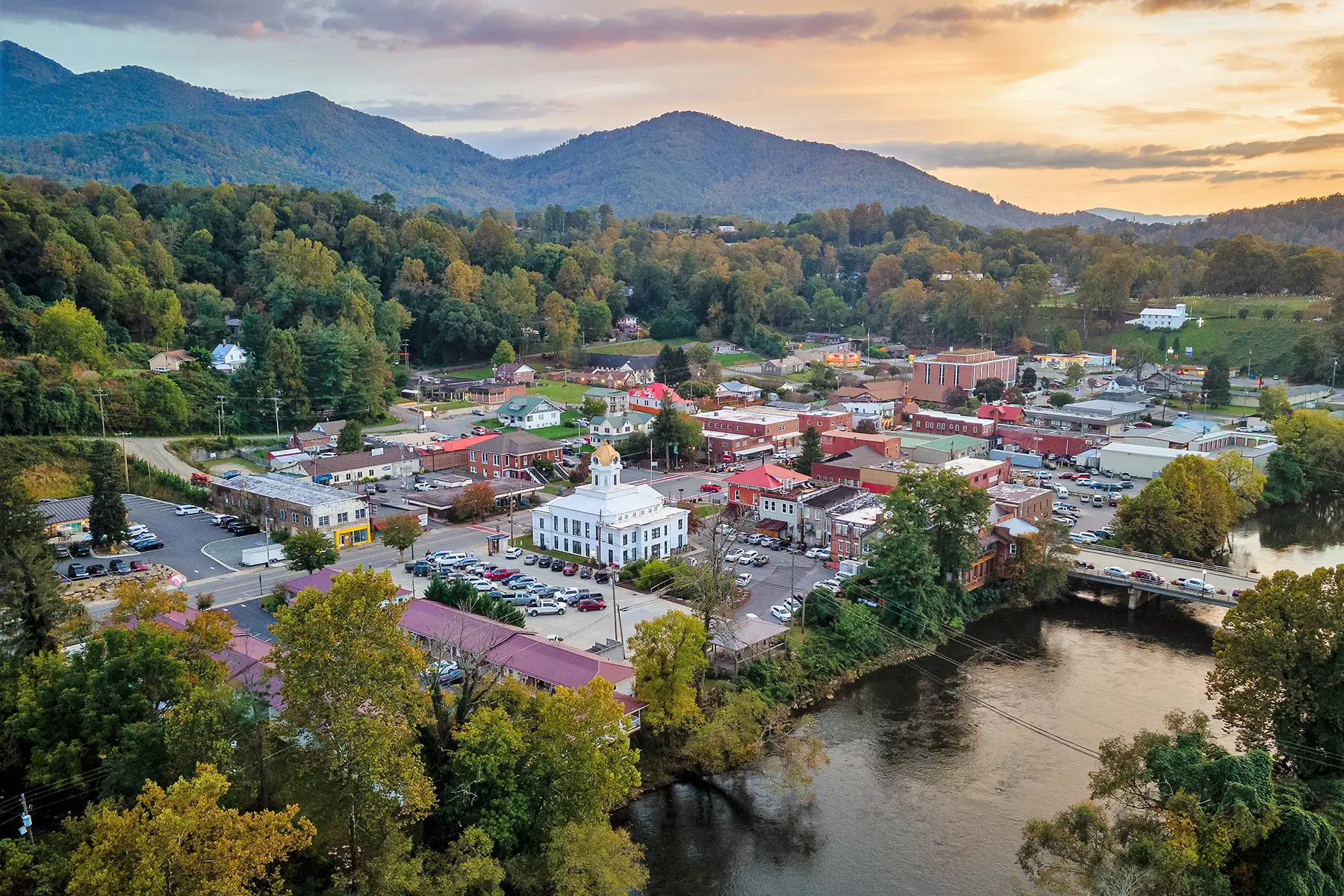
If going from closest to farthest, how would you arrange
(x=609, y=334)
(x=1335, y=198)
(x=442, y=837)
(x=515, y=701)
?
(x=442, y=837)
(x=515, y=701)
(x=609, y=334)
(x=1335, y=198)

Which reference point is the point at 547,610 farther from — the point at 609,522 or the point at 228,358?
the point at 228,358

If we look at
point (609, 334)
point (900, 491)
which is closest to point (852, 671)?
point (900, 491)

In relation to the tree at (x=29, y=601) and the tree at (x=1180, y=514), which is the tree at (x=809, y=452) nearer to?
the tree at (x=1180, y=514)

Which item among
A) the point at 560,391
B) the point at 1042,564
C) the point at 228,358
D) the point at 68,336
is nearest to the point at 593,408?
the point at 560,391

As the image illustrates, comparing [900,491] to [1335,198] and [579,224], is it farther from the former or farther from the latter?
[1335,198]

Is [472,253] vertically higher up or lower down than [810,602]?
higher up

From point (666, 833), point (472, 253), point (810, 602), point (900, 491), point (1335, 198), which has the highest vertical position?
point (1335, 198)
